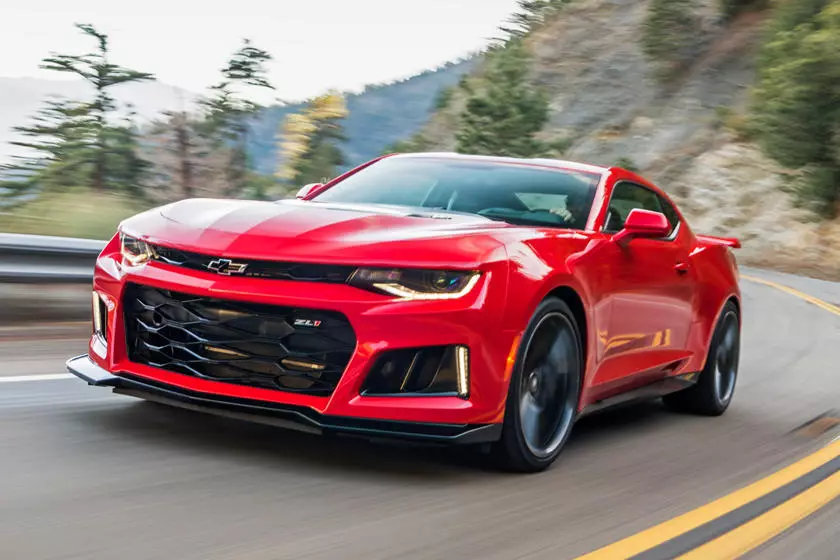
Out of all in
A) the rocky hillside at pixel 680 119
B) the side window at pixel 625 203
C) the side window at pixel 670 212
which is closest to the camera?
the side window at pixel 625 203

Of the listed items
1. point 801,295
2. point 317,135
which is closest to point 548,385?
point 801,295

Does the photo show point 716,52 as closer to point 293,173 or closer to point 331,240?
point 293,173

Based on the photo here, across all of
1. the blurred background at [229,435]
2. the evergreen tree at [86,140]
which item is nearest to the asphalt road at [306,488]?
the blurred background at [229,435]

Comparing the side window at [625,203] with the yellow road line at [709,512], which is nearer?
the yellow road line at [709,512]

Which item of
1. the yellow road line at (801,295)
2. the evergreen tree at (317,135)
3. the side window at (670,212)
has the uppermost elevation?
the side window at (670,212)

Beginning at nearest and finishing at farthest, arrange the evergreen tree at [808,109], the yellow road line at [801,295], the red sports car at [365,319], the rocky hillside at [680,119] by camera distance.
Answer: the red sports car at [365,319]
the yellow road line at [801,295]
the evergreen tree at [808,109]
the rocky hillside at [680,119]

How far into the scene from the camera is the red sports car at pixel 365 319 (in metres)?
4.42

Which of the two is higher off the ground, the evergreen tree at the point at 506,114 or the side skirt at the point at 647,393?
the side skirt at the point at 647,393

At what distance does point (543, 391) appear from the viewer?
512 centimetres

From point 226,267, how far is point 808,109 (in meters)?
35.2

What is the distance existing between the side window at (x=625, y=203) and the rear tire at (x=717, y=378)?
103 cm

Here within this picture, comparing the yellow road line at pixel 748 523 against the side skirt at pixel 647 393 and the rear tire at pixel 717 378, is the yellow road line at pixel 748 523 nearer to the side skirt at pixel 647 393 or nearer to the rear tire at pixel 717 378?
the side skirt at pixel 647 393

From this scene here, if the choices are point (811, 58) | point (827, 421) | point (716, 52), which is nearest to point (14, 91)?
point (827, 421)

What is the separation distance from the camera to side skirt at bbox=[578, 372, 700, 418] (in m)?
5.73
